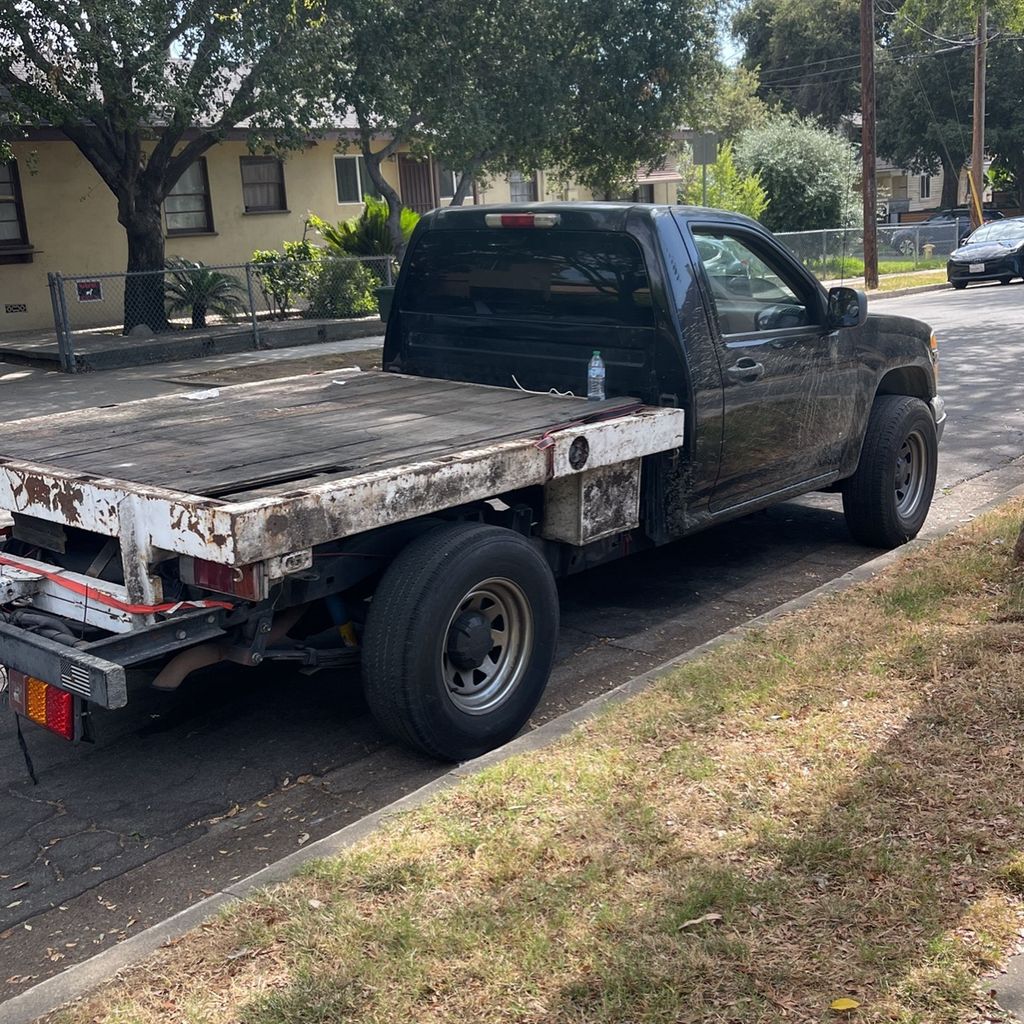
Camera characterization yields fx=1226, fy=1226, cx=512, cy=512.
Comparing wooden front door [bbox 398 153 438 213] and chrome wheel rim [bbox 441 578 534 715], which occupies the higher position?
wooden front door [bbox 398 153 438 213]

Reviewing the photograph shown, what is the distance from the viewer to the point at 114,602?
405 cm

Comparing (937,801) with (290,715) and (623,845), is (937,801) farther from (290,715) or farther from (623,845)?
(290,715)

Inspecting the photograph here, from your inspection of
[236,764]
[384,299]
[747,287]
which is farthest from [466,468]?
[384,299]

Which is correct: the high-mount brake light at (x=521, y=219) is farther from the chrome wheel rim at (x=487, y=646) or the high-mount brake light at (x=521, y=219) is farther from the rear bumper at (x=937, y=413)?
the rear bumper at (x=937, y=413)

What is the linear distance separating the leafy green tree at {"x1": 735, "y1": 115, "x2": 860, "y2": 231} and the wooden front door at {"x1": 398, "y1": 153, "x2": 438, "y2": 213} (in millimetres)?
11752

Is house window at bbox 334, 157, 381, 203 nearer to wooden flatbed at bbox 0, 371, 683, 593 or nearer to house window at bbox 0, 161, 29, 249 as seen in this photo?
house window at bbox 0, 161, 29, 249

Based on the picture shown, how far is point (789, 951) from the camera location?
2928 millimetres

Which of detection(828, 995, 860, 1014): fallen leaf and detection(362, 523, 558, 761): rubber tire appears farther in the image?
detection(362, 523, 558, 761): rubber tire

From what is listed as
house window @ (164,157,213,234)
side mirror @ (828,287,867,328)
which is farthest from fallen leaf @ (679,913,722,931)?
house window @ (164,157,213,234)

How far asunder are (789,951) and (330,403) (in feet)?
11.9

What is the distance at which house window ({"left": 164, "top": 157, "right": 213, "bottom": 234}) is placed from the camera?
23.2 metres

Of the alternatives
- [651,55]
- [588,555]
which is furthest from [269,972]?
[651,55]

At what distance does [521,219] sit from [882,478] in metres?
2.50

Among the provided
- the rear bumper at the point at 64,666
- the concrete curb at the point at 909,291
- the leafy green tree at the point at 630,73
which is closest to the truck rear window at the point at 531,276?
the rear bumper at the point at 64,666
